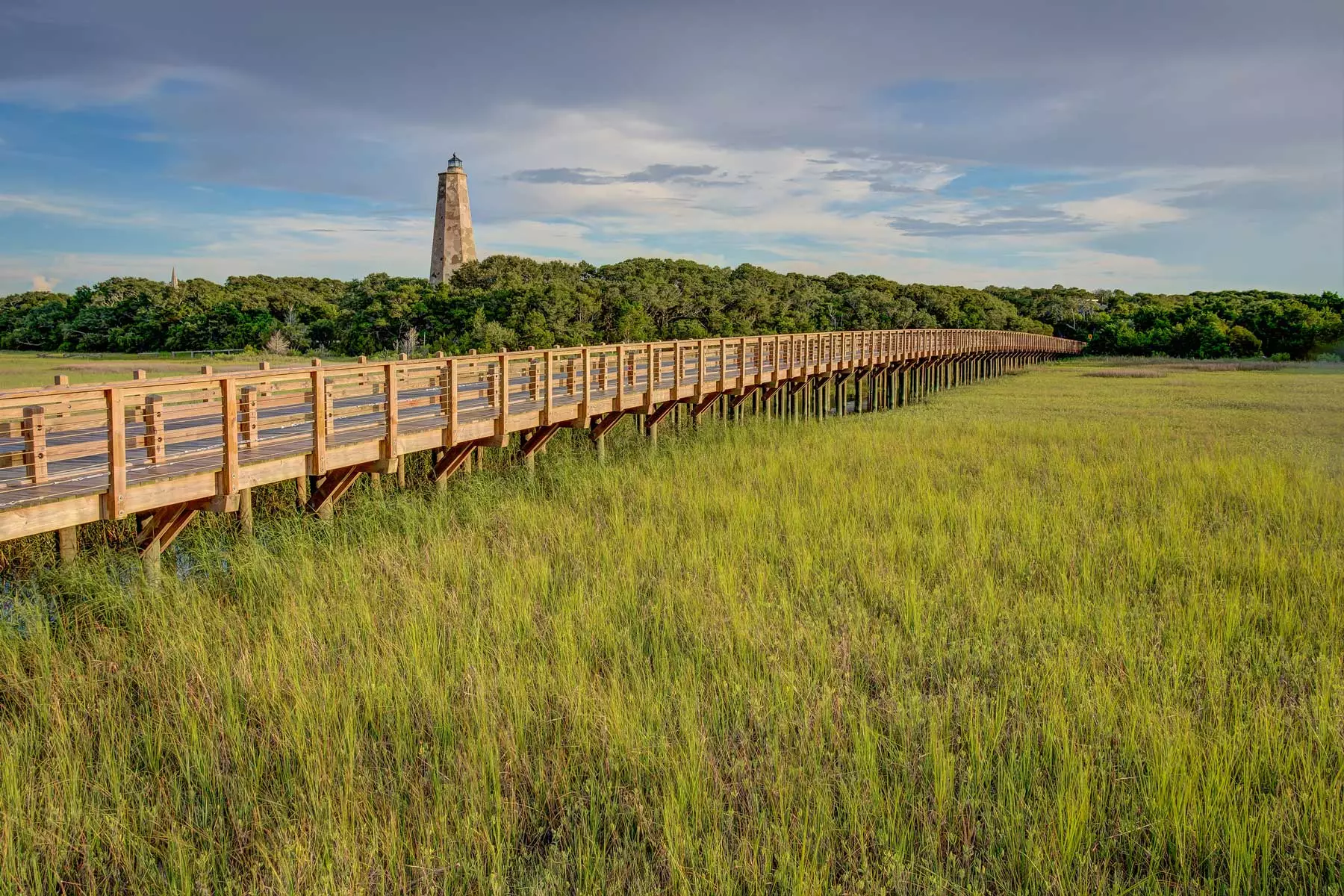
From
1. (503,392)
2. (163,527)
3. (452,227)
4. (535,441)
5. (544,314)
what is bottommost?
(163,527)

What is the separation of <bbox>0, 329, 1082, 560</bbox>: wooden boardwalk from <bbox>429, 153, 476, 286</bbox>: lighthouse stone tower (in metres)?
58.5

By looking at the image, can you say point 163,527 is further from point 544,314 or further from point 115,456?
point 544,314

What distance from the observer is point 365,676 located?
6406 millimetres

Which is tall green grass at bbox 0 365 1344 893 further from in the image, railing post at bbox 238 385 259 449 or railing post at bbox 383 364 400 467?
railing post at bbox 238 385 259 449

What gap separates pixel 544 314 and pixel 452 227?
29546 millimetres

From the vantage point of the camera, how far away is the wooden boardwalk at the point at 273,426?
851 centimetres

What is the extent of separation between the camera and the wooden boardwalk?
851cm

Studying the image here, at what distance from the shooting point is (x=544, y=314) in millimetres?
52188

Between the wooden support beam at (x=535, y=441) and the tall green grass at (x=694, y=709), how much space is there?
4.24 metres

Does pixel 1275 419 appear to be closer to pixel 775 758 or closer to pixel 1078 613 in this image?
pixel 1078 613

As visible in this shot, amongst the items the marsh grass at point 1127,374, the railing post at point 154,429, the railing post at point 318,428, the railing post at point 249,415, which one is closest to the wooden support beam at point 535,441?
the railing post at point 318,428

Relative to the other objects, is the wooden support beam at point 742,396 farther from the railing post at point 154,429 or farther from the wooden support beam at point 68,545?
the wooden support beam at point 68,545

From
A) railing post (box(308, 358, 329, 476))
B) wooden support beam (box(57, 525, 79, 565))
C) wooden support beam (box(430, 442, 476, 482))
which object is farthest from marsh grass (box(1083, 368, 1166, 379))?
wooden support beam (box(57, 525, 79, 565))

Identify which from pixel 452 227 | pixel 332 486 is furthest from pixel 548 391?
pixel 452 227
